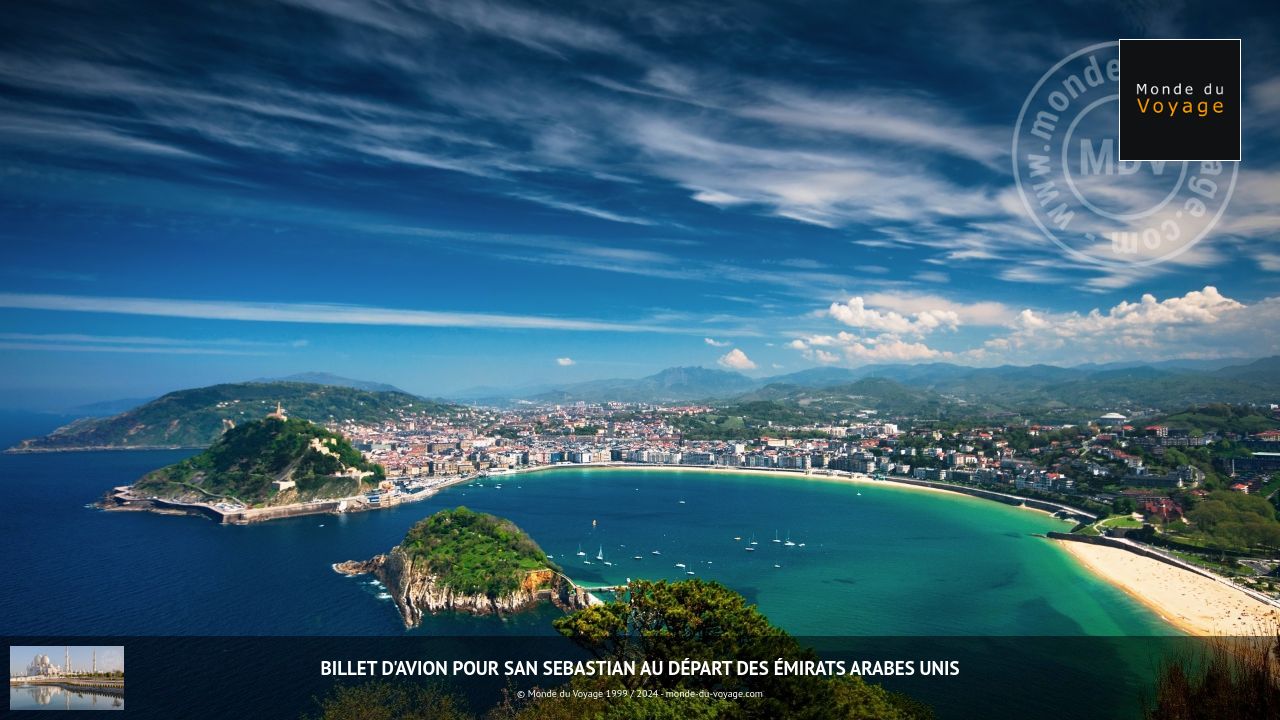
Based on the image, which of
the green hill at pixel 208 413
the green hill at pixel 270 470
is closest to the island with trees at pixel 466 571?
the green hill at pixel 270 470

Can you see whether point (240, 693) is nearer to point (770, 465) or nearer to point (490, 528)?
point (490, 528)

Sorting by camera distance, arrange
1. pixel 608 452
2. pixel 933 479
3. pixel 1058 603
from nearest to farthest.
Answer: pixel 1058 603 → pixel 933 479 → pixel 608 452

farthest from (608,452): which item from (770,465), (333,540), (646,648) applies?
(646,648)

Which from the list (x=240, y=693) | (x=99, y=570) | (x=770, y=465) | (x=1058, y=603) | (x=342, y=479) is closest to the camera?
(x=240, y=693)

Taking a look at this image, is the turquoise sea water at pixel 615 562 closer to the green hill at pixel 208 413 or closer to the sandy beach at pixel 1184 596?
the sandy beach at pixel 1184 596

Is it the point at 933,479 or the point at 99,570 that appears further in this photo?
the point at 933,479

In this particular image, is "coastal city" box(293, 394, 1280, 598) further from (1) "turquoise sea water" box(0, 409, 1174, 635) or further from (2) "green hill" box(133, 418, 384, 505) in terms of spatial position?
(1) "turquoise sea water" box(0, 409, 1174, 635)

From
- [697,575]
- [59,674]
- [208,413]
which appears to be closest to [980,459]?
[697,575]

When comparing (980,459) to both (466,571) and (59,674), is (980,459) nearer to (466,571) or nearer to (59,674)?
(466,571)
